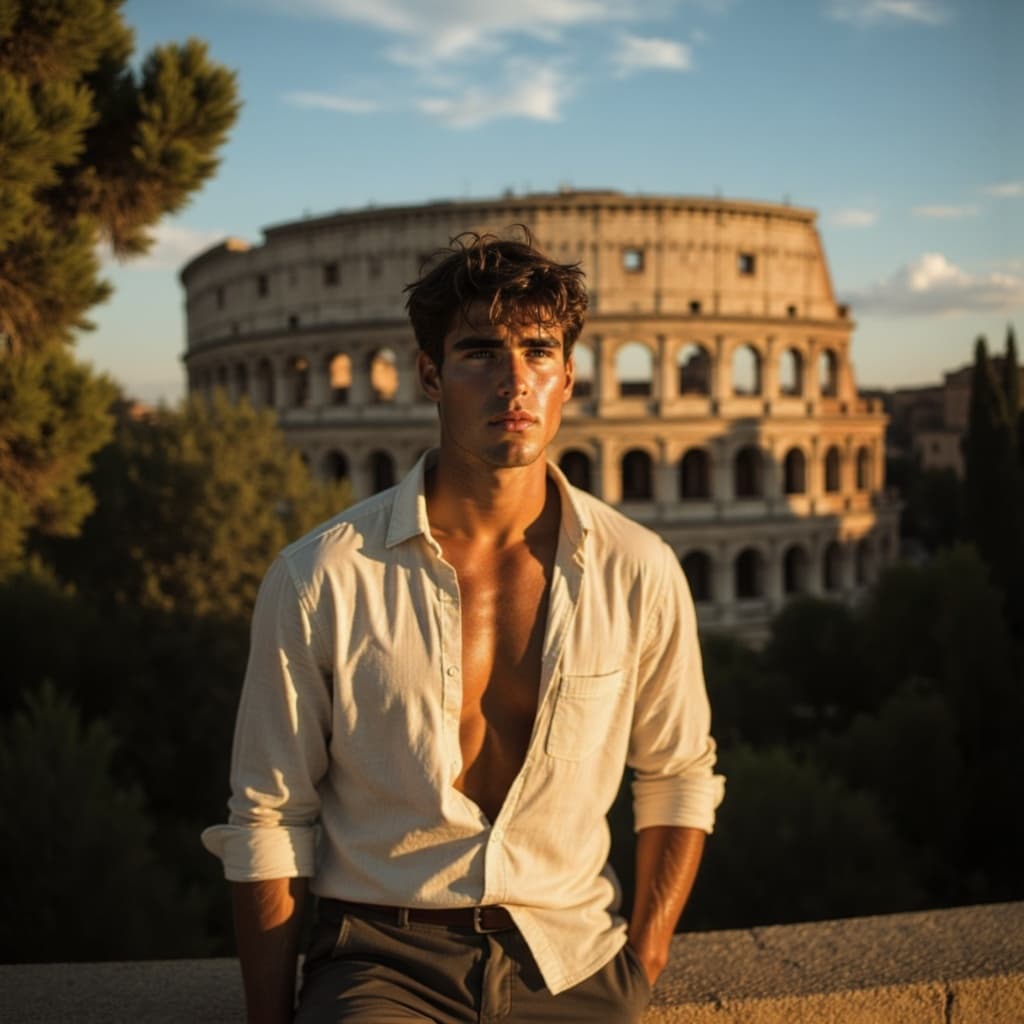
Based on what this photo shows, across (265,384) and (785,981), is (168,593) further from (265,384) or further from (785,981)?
(265,384)

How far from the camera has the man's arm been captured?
2010 mm

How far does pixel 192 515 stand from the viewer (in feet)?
55.1

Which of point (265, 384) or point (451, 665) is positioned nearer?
point (451, 665)

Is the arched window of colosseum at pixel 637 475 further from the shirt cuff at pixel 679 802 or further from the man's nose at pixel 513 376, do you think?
the man's nose at pixel 513 376

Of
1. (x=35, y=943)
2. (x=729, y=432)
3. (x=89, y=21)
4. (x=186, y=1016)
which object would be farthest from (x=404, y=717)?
(x=729, y=432)

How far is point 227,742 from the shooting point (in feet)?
47.4

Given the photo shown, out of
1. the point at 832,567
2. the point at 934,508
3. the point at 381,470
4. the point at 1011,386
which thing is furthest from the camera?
the point at 934,508

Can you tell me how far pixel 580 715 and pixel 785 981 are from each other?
0.71m

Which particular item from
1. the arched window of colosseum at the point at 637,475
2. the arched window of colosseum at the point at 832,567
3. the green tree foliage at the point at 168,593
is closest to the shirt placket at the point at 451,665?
the green tree foliage at the point at 168,593

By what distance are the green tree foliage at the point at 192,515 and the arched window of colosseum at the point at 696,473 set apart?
14.8 meters

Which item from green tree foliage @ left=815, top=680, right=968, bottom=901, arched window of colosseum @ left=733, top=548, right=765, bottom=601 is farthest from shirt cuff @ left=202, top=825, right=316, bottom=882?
arched window of colosseum @ left=733, top=548, right=765, bottom=601

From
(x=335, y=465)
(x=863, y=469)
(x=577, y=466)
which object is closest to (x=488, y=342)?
(x=577, y=466)

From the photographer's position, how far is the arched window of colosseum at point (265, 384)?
32.0 meters

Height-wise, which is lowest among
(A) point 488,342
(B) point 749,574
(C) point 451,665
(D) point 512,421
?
(B) point 749,574
